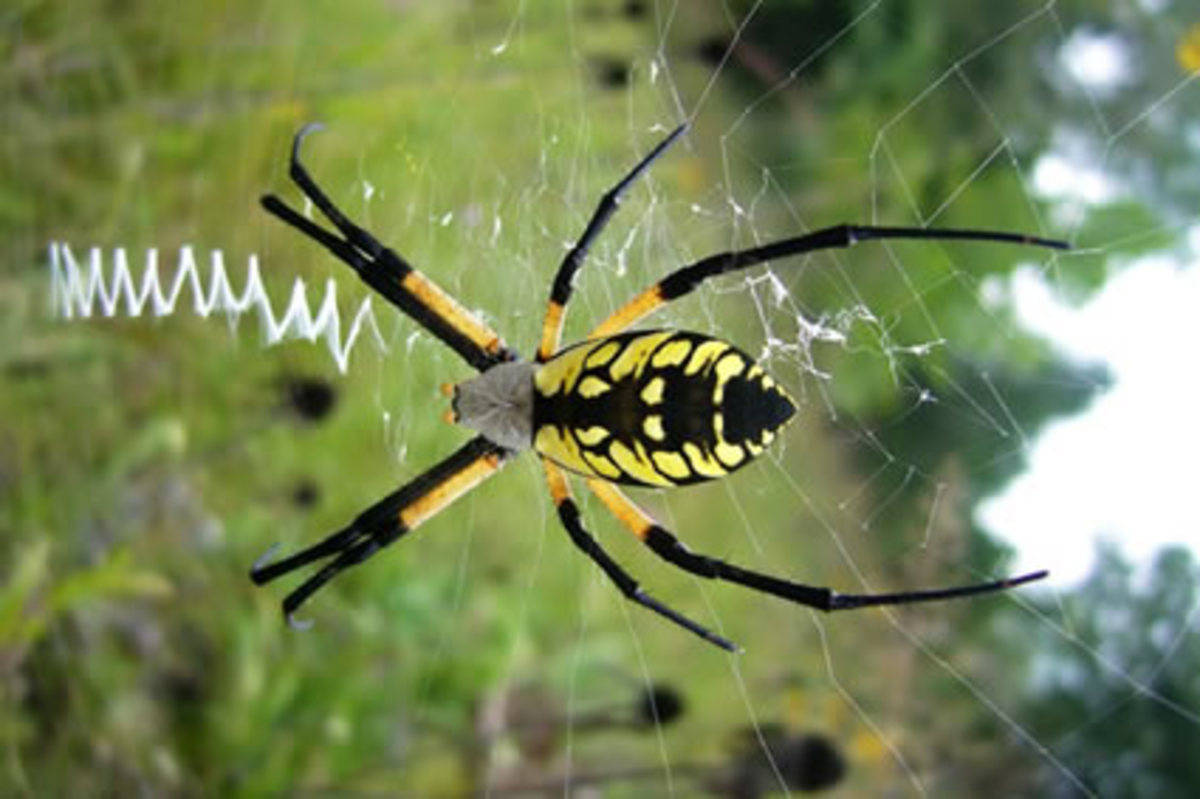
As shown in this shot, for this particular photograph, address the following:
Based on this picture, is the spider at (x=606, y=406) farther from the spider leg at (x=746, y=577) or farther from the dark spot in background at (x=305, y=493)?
the dark spot in background at (x=305, y=493)

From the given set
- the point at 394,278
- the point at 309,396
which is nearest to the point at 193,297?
the point at 309,396

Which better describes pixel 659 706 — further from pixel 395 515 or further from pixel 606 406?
pixel 606 406

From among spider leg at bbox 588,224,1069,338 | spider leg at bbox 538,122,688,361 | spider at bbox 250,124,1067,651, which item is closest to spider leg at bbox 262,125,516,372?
spider at bbox 250,124,1067,651

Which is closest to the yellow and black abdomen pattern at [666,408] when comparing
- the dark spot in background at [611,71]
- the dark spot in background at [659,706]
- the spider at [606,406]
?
the spider at [606,406]

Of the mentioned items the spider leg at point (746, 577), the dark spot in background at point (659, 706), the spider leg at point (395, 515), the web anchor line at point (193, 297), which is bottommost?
the dark spot in background at point (659, 706)

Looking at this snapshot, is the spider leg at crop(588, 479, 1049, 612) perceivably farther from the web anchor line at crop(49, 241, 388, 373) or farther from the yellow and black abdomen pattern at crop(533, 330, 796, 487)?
the web anchor line at crop(49, 241, 388, 373)

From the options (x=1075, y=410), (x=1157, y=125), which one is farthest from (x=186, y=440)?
(x=1157, y=125)

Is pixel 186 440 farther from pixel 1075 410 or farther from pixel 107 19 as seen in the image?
pixel 1075 410
